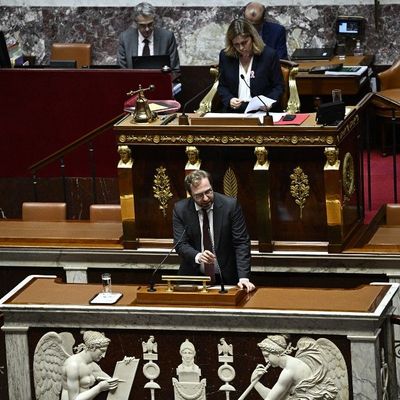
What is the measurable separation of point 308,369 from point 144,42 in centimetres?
586

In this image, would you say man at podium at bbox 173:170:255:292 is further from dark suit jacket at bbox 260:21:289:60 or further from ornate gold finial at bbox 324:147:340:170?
dark suit jacket at bbox 260:21:289:60

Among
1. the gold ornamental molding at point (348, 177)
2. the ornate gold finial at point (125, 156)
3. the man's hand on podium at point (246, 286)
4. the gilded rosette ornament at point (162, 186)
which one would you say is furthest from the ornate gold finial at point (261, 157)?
the man's hand on podium at point (246, 286)

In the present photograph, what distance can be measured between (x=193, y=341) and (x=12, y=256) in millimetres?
2640

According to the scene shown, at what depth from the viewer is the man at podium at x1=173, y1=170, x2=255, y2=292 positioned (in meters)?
10.1

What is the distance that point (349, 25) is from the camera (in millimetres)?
A: 14805

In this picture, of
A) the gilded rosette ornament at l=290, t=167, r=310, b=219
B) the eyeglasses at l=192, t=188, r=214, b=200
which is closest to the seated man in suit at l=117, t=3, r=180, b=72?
the gilded rosette ornament at l=290, t=167, r=310, b=219

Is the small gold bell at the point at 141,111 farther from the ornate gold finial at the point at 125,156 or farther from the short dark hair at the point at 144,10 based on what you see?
the short dark hair at the point at 144,10

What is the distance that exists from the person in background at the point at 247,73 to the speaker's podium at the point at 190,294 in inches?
92.4

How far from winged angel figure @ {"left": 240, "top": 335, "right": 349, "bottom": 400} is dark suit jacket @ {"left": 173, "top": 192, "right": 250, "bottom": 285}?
88 cm

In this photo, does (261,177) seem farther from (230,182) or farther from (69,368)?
(69,368)

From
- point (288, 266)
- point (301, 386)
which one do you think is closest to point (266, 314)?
point (301, 386)

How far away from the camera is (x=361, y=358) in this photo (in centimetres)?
916

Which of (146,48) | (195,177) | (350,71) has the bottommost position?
(195,177)

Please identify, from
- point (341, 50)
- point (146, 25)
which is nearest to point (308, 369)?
point (146, 25)
